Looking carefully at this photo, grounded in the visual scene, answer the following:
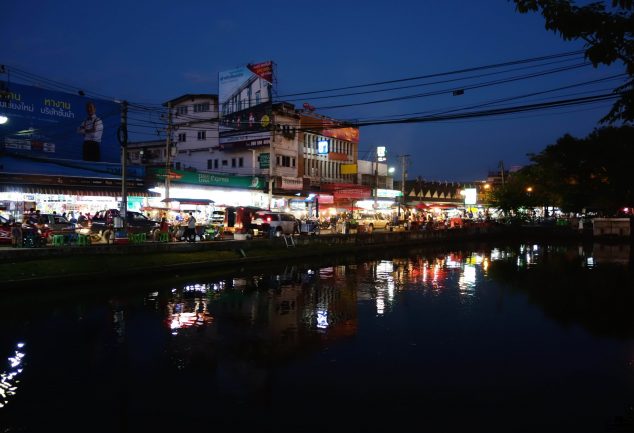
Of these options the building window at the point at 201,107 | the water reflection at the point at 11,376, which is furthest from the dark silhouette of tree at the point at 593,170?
the water reflection at the point at 11,376

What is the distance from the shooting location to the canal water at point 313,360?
6918 mm

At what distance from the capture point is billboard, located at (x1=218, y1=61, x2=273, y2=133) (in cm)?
5312

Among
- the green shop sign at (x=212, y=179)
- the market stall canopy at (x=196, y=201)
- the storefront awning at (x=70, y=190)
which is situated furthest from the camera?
the green shop sign at (x=212, y=179)

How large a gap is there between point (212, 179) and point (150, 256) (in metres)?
21.0

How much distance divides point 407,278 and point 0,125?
28.3 m

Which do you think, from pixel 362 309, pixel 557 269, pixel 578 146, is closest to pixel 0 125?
pixel 362 309

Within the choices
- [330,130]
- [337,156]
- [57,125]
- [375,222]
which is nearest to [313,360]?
[57,125]

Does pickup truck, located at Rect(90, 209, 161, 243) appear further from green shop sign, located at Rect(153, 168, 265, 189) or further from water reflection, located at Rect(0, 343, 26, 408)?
water reflection, located at Rect(0, 343, 26, 408)

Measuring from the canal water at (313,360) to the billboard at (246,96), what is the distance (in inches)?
1486

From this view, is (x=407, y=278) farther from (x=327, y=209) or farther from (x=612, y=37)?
(x=327, y=209)

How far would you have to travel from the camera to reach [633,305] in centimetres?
1583

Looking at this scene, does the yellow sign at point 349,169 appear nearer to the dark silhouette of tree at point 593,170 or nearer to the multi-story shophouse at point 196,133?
the multi-story shophouse at point 196,133

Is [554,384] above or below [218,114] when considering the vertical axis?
below

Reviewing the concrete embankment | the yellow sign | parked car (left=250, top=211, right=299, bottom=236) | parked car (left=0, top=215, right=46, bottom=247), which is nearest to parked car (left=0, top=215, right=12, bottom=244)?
parked car (left=0, top=215, right=46, bottom=247)
